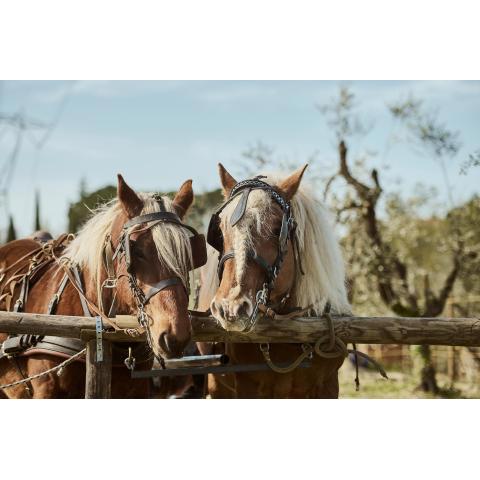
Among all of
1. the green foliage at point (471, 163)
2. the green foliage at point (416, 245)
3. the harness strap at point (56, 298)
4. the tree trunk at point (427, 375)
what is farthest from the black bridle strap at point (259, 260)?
the tree trunk at point (427, 375)

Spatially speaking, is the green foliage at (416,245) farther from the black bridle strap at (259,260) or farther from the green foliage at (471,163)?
the black bridle strap at (259,260)

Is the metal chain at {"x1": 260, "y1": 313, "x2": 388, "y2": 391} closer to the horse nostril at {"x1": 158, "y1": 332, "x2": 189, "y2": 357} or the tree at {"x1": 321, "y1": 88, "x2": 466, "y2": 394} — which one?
the horse nostril at {"x1": 158, "y1": 332, "x2": 189, "y2": 357}

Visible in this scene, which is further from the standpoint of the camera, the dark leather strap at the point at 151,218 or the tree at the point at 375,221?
the tree at the point at 375,221

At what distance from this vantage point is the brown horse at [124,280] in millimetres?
2756

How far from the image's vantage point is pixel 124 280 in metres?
3.03

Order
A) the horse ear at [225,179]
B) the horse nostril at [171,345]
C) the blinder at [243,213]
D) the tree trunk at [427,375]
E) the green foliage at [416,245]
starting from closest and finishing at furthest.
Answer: the horse nostril at [171,345]
the blinder at [243,213]
the horse ear at [225,179]
the tree trunk at [427,375]
the green foliage at [416,245]

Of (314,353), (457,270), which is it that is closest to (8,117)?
(314,353)

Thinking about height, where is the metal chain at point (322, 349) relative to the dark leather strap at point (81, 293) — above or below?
below

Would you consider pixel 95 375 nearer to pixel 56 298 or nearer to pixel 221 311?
pixel 56 298

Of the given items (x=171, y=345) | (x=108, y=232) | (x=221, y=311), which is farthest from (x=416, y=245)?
(x=171, y=345)

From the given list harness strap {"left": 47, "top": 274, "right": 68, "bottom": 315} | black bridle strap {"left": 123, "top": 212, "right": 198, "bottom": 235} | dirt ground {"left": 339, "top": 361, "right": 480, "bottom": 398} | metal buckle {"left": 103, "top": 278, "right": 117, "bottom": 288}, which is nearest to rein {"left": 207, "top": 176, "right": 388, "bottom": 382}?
black bridle strap {"left": 123, "top": 212, "right": 198, "bottom": 235}

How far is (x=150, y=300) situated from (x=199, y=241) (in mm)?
467

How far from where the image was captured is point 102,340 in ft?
9.81

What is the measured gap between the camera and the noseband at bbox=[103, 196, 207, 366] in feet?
9.17
